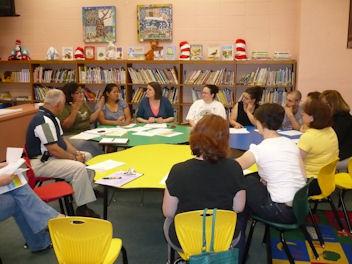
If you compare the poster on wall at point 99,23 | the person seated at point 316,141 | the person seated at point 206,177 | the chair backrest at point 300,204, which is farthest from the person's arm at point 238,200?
the poster on wall at point 99,23

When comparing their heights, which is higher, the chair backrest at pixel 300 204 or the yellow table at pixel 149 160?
the yellow table at pixel 149 160

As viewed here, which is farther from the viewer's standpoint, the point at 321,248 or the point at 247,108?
the point at 247,108

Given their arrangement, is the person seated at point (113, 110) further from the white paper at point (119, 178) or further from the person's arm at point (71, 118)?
the white paper at point (119, 178)

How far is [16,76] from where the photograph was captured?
708 centimetres

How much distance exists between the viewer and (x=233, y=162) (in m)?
2.14

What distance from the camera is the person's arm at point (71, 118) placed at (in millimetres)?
4680

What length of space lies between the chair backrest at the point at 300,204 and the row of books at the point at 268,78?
12.8ft

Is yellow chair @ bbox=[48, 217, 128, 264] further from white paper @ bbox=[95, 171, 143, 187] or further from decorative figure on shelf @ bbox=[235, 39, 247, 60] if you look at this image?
decorative figure on shelf @ bbox=[235, 39, 247, 60]

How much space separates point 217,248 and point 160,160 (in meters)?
1.29

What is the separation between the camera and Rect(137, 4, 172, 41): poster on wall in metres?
6.48

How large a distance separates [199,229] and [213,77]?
466 centimetres

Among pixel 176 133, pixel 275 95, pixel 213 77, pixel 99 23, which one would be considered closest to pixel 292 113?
pixel 176 133

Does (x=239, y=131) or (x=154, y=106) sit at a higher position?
(x=154, y=106)

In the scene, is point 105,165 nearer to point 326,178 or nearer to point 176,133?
point 176,133
